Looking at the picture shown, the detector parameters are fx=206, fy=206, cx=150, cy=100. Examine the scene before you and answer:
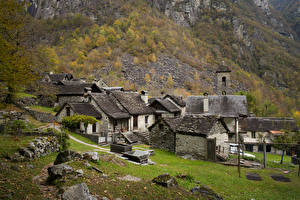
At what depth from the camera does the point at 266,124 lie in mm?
46531

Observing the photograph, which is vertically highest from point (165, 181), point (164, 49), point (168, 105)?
point (164, 49)

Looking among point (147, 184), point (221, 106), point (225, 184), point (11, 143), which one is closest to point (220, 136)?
point (225, 184)

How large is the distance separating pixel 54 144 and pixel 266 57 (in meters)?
200

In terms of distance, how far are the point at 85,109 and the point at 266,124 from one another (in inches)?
1568

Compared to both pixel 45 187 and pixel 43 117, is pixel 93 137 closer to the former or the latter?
pixel 43 117

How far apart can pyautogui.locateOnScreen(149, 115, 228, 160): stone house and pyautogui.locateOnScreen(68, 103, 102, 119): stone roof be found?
8.80 meters

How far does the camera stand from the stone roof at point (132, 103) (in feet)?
105

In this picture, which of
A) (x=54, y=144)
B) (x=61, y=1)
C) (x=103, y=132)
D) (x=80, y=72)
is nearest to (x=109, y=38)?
(x=80, y=72)

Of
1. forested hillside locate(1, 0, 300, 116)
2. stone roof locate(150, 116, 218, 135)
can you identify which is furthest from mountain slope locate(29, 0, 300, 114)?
stone roof locate(150, 116, 218, 135)

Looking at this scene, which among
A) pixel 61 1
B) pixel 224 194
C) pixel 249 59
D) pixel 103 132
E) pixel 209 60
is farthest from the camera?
pixel 249 59

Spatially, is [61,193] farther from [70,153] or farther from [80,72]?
[80,72]

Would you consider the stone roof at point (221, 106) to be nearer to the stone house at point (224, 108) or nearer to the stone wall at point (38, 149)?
the stone house at point (224, 108)

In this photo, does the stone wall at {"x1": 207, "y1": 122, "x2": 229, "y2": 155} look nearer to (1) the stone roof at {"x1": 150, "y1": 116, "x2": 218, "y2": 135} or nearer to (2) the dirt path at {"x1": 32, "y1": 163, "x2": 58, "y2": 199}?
(1) the stone roof at {"x1": 150, "y1": 116, "x2": 218, "y2": 135}

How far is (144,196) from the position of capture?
8789 millimetres
